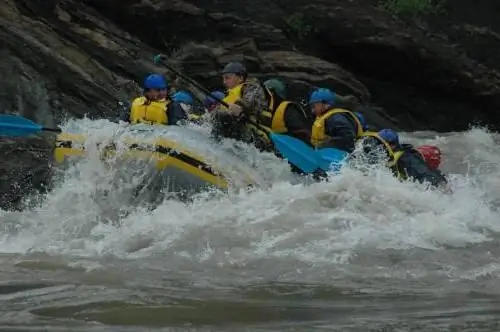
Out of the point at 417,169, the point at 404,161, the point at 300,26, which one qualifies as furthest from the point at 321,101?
the point at 300,26

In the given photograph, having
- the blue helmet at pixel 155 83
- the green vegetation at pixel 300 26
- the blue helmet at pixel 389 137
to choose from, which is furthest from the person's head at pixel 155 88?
the green vegetation at pixel 300 26

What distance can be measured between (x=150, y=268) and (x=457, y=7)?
61.4 feet

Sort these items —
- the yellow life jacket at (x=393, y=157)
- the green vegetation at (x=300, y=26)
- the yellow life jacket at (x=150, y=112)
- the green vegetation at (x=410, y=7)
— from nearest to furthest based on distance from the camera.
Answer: the yellow life jacket at (x=393, y=157), the yellow life jacket at (x=150, y=112), the green vegetation at (x=300, y=26), the green vegetation at (x=410, y=7)

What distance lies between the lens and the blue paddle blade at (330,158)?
7.97 metres

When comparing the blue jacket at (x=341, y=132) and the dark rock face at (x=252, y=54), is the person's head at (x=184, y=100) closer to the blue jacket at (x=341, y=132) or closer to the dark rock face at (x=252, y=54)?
the dark rock face at (x=252, y=54)

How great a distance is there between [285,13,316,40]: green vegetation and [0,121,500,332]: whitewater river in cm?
1001

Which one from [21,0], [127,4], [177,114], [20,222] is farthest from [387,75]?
[20,222]

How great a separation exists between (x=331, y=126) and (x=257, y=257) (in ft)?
9.33

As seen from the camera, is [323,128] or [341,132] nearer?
[341,132]

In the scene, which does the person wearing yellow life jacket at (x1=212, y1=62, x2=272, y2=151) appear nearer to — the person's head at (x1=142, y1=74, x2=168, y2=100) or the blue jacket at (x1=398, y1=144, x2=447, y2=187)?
the person's head at (x1=142, y1=74, x2=168, y2=100)

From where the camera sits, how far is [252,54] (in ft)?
53.4

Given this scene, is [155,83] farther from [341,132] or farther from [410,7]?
[410,7]

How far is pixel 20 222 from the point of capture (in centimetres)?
735

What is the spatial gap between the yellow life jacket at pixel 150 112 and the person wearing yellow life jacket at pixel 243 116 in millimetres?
546
